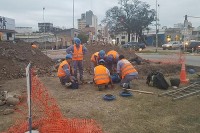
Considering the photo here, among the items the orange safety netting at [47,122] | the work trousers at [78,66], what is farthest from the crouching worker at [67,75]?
the orange safety netting at [47,122]

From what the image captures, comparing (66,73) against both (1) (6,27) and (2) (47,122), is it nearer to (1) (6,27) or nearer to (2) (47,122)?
(2) (47,122)

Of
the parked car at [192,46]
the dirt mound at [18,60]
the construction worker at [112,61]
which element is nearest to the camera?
the construction worker at [112,61]

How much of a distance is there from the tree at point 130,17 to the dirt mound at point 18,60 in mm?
48918

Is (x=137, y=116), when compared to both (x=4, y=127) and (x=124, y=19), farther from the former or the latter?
(x=124, y=19)

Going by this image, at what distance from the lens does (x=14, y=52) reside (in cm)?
1513

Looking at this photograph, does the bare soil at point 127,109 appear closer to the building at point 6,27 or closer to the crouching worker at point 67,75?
the crouching worker at point 67,75

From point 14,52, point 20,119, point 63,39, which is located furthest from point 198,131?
point 63,39

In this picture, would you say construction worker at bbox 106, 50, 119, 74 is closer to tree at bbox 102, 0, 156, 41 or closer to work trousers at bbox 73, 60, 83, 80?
work trousers at bbox 73, 60, 83, 80

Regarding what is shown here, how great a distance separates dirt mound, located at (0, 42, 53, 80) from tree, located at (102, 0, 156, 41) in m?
48.9

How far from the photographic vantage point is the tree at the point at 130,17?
211ft

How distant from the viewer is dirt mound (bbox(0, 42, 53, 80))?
42.0 feet

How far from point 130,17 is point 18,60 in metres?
52.8

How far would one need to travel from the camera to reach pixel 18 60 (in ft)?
47.7

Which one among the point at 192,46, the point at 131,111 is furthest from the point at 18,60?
the point at 192,46
